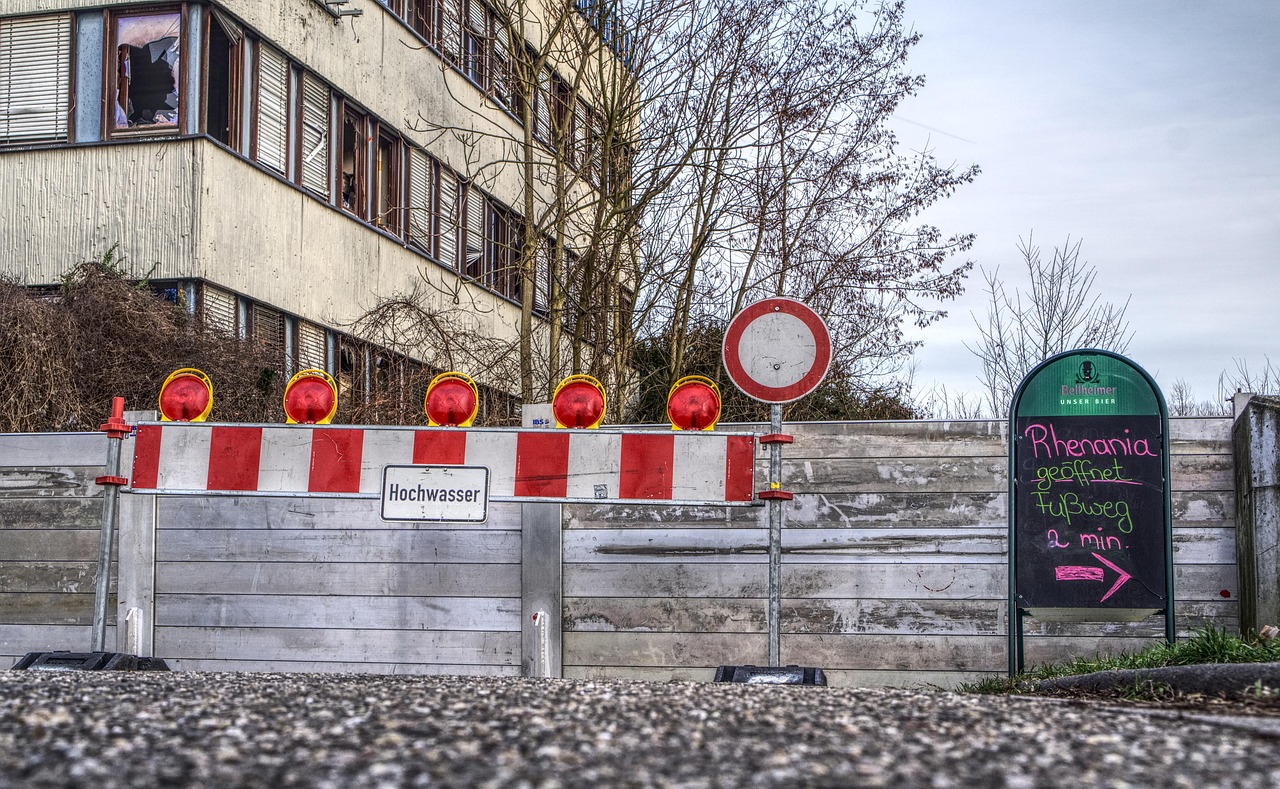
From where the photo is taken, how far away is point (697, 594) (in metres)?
7.73

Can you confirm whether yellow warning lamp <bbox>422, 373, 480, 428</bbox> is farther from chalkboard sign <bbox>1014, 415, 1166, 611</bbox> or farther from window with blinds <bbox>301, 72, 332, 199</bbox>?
window with blinds <bbox>301, 72, 332, 199</bbox>

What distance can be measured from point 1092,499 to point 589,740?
14.8 feet

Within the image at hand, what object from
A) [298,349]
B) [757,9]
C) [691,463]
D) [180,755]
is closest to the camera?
[180,755]

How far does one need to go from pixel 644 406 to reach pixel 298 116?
5.55 m

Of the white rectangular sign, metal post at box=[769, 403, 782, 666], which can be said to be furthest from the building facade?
metal post at box=[769, 403, 782, 666]

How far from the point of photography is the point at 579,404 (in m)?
7.43

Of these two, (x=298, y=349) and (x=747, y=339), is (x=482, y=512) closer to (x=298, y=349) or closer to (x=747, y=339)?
(x=747, y=339)

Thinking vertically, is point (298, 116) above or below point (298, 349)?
above

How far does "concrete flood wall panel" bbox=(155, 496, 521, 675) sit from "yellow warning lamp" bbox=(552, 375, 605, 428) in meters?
0.82

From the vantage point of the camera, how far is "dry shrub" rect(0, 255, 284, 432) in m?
10.6

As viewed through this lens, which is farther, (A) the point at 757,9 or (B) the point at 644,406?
(B) the point at 644,406

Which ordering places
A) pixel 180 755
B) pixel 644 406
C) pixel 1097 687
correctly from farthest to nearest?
pixel 644 406 → pixel 1097 687 → pixel 180 755

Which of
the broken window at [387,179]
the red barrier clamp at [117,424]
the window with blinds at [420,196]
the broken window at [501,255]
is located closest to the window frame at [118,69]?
the broken window at [387,179]

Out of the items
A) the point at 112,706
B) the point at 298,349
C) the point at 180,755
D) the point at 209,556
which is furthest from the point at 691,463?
the point at 298,349
